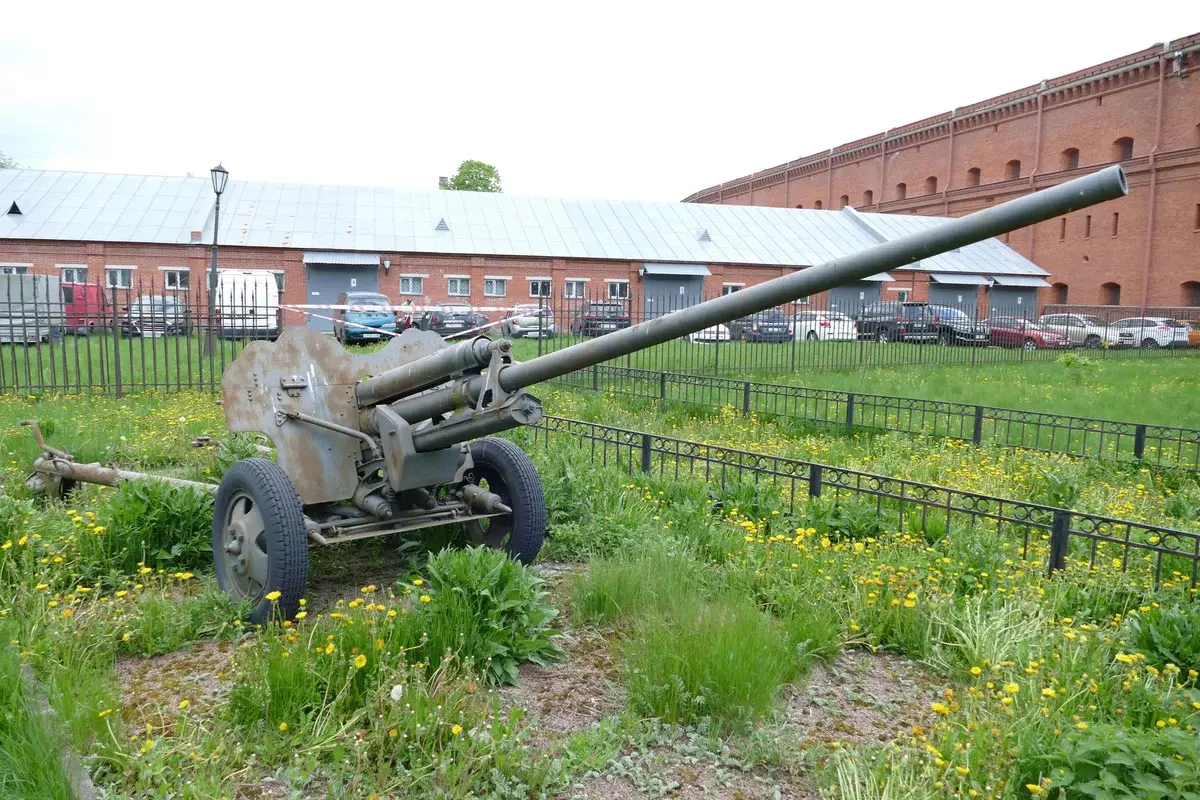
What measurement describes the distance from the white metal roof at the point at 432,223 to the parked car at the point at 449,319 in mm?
5821

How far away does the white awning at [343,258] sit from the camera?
107 feet

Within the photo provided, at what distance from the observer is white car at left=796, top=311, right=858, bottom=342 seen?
20716 millimetres

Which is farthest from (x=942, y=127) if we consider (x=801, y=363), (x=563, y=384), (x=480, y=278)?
(x=563, y=384)

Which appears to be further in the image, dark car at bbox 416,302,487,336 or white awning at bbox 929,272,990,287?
white awning at bbox 929,272,990,287

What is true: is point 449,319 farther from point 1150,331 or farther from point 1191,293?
point 1191,293

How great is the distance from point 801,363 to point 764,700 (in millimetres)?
16589

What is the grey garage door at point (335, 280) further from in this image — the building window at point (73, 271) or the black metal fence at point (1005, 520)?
the black metal fence at point (1005, 520)

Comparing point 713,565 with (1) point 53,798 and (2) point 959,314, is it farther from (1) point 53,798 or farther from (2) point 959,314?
(2) point 959,314

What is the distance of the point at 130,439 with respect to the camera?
9.02m

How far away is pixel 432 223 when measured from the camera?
117 feet

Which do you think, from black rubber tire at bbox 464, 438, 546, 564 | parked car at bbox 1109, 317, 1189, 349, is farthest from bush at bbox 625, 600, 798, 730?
parked car at bbox 1109, 317, 1189, 349

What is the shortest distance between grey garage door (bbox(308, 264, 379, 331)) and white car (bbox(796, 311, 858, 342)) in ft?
57.4

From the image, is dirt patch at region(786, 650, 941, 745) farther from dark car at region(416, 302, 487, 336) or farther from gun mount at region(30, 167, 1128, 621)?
dark car at region(416, 302, 487, 336)

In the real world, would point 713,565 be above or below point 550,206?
below
